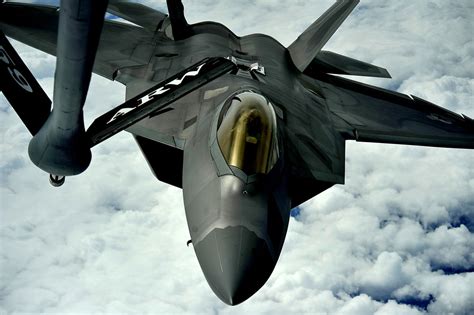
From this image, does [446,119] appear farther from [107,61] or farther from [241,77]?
[107,61]

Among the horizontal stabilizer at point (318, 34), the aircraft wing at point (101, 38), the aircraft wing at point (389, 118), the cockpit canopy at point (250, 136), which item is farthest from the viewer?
the horizontal stabilizer at point (318, 34)

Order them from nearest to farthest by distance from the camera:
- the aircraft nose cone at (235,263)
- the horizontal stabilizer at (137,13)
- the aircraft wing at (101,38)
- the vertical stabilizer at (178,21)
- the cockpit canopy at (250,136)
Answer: the aircraft nose cone at (235,263), the cockpit canopy at (250,136), the aircraft wing at (101,38), the vertical stabilizer at (178,21), the horizontal stabilizer at (137,13)

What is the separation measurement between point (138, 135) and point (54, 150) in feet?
20.2

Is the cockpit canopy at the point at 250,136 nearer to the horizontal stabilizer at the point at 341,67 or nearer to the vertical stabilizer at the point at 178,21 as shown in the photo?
the vertical stabilizer at the point at 178,21

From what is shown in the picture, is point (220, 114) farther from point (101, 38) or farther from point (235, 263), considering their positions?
point (101, 38)

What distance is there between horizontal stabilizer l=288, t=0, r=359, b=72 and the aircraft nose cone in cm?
992

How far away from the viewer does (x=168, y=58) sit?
17109mm

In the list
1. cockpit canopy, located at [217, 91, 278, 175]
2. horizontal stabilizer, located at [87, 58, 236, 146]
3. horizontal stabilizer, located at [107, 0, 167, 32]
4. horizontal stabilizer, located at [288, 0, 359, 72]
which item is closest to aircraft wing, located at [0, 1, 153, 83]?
horizontal stabilizer, located at [107, 0, 167, 32]

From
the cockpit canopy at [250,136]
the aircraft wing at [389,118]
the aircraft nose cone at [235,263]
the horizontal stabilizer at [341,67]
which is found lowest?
the horizontal stabilizer at [341,67]

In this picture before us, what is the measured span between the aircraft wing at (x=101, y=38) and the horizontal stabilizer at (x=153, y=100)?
29.3 ft

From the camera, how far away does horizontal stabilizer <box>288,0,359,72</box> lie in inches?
709

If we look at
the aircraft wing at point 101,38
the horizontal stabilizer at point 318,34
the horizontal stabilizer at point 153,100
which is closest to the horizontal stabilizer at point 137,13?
the aircraft wing at point 101,38

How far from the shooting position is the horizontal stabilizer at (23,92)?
8.08 meters

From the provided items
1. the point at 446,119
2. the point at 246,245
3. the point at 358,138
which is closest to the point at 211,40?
the point at 358,138
